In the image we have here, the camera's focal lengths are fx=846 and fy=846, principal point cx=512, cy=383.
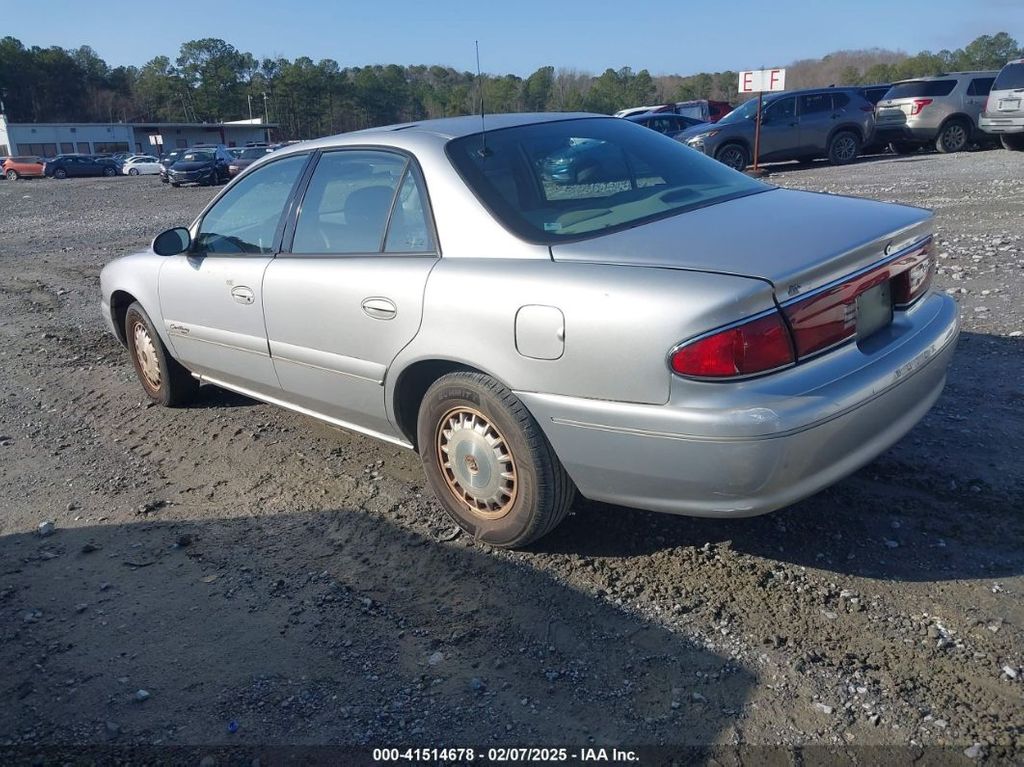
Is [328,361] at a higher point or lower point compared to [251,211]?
lower

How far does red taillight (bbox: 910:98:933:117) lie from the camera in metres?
18.7

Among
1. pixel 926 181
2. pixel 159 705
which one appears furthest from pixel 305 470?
pixel 926 181

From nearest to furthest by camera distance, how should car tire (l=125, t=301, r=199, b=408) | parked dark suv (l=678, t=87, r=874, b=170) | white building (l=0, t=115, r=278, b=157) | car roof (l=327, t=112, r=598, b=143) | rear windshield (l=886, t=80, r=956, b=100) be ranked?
car roof (l=327, t=112, r=598, b=143)
car tire (l=125, t=301, r=199, b=408)
parked dark suv (l=678, t=87, r=874, b=170)
rear windshield (l=886, t=80, r=956, b=100)
white building (l=0, t=115, r=278, b=157)

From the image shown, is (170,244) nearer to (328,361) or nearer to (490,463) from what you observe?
(328,361)

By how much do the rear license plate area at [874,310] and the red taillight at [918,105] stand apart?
1840 cm

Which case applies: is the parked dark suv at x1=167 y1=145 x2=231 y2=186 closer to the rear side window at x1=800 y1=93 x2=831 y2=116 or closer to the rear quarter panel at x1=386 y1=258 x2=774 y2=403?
the rear side window at x1=800 y1=93 x2=831 y2=116

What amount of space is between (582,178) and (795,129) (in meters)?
16.2

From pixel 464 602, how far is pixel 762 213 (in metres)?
1.84

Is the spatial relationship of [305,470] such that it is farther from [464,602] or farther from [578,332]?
[578,332]

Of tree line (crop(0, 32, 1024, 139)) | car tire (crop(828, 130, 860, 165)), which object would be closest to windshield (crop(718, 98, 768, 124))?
car tire (crop(828, 130, 860, 165))

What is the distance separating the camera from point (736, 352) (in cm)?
255

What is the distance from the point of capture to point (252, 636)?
9.64 ft

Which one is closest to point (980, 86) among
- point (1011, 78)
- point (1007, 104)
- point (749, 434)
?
point (1007, 104)

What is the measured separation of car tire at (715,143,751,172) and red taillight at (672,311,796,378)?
16.2 metres
